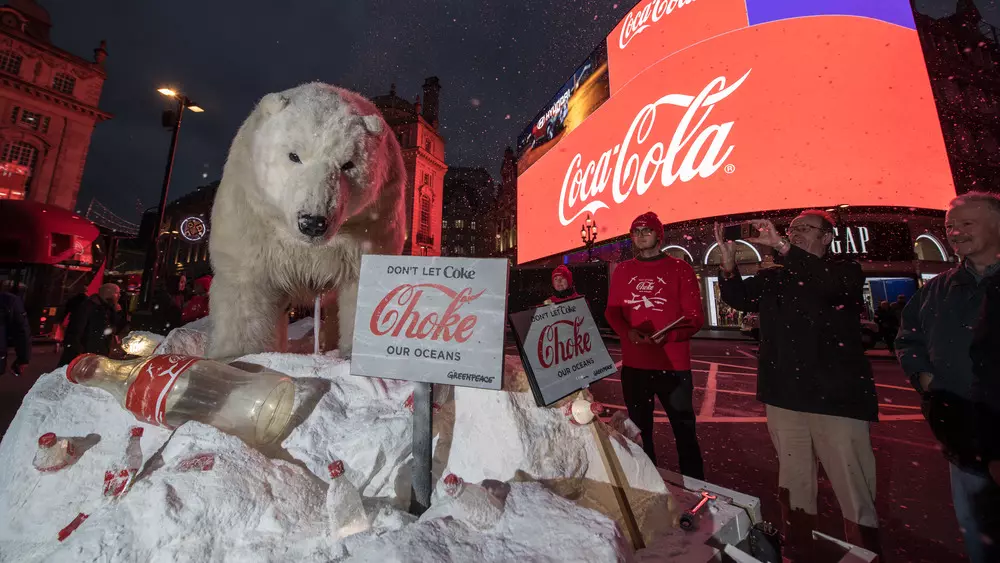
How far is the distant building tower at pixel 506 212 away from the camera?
40.4 meters

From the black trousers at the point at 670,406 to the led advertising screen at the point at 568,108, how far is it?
14705 mm

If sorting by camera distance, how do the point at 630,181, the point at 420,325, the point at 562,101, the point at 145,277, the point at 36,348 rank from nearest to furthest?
the point at 420,325 → the point at 145,277 → the point at 36,348 → the point at 630,181 → the point at 562,101

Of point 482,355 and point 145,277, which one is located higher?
point 145,277

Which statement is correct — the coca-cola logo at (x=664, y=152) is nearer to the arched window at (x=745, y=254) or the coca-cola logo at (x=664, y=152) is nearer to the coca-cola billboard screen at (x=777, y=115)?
the coca-cola billboard screen at (x=777, y=115)

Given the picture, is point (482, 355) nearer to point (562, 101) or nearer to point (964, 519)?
point (964, 519)

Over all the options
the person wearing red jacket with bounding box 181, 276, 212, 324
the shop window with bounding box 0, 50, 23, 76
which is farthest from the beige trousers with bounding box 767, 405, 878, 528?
the shop window with bounding box 0, 50, 23, 76

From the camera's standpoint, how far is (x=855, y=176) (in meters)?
9.79

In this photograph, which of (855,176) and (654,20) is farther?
(654,20)

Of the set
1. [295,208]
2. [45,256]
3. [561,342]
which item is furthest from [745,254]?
[45,256]

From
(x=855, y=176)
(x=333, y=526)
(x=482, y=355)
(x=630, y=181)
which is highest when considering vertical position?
(x=630, y=181)

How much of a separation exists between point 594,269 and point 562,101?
8.85 meters

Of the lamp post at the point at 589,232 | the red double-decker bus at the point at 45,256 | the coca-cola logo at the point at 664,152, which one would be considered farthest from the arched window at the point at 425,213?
the red double-decker bus at the point at 45,256

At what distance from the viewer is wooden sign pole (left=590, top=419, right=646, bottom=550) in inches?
47.8

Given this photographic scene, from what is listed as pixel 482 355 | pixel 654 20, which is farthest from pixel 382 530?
pixel 654 20
